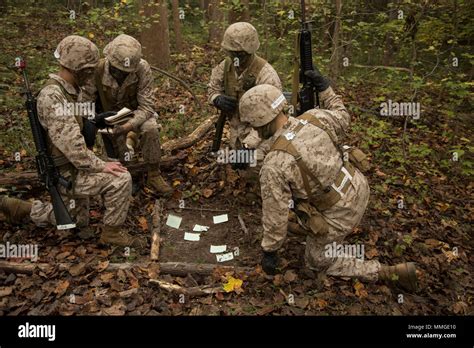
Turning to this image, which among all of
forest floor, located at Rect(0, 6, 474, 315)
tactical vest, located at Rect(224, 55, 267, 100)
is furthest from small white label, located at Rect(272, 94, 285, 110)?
forest floor, located at Rect(0, 6, 474, 315)

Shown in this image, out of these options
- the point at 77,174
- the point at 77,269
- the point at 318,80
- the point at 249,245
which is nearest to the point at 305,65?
the point at 318,80

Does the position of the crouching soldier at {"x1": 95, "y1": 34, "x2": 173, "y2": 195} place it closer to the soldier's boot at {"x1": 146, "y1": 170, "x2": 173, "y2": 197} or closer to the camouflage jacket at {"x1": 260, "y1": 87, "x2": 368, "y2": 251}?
the soldier's boot at {"x1": 146, "y1": 170, "x2": 173, "y2": 197}

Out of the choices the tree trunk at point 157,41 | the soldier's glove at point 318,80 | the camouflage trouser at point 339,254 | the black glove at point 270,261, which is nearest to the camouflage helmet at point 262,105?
the soldier's glove at point 318,80

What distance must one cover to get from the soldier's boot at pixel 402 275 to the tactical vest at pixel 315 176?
44.0 inches

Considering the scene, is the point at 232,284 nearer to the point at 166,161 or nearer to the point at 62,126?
the point at 62,126

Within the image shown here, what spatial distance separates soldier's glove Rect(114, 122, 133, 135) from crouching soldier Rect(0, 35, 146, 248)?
33.8 inches

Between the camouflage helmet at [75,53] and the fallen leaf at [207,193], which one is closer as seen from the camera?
the camouflage helmet at [75,53]

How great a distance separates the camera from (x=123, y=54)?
5.42 m

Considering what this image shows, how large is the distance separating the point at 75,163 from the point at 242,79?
9.24ft

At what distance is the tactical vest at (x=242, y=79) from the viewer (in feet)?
20.1

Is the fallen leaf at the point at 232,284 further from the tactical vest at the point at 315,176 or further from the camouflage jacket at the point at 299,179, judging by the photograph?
the tactical vest at the point at 315,176

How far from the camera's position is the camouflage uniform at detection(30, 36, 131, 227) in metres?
4.63
